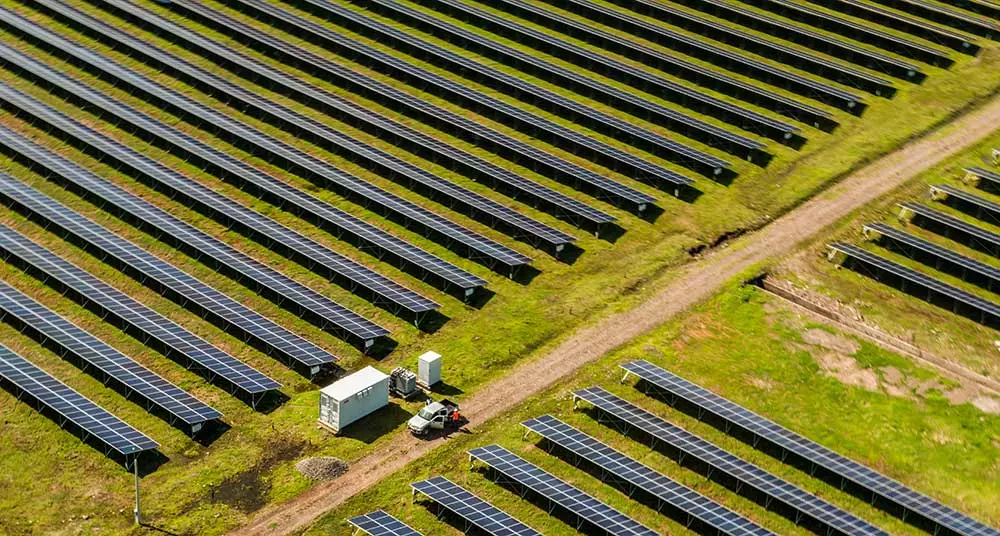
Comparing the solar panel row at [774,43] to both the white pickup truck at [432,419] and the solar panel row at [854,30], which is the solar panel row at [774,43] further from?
the white pickup truck at [432,419]

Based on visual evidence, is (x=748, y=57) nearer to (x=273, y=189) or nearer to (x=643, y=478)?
(x=273, y=189)

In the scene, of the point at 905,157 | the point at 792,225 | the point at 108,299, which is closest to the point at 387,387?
the point at 108,299

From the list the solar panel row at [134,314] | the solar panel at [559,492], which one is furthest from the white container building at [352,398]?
the solar panel at [559,492]

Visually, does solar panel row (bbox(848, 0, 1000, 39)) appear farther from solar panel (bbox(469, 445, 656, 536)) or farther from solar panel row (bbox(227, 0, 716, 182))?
solar panel (bbox(469, 445, 656, 536))

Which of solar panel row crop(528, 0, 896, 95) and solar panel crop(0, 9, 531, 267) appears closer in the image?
solar panel crop(0, 9, 531, 267)

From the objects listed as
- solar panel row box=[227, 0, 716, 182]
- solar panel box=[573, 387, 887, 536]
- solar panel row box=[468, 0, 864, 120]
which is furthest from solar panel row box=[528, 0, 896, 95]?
solar panel box=[573, 387, 887, 536]

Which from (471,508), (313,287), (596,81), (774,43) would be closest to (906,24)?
(774,43)

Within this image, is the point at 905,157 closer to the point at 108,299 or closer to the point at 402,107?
the point at 402,107
